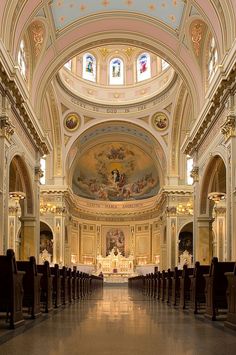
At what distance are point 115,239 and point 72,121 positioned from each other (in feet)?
40.9

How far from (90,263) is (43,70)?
22.5 m

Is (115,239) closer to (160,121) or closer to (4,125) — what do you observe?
(160,121)

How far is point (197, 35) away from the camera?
69.7ft

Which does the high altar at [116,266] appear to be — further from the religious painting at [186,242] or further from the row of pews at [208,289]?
the row of pews at [208,289]

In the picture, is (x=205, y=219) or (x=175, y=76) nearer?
(x=205, y=219)

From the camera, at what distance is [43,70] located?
22453 mm

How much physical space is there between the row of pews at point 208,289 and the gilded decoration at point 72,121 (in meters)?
19.3

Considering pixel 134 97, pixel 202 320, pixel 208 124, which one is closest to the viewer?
pixel 202 320

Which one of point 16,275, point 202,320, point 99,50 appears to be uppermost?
point 99,50

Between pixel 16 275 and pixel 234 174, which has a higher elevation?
pixel 234 174

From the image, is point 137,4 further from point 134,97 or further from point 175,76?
point 134,97

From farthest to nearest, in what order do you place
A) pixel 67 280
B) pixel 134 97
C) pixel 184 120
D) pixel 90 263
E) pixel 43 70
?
pixel 90 263 < pixel 134 97 < pixel 184 120 < pixel 43 70 < pixel 67 280

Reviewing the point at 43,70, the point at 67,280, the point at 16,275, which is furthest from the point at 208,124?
the point at 16,275

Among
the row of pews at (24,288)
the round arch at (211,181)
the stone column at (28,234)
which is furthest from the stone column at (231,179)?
the stone column at (28,234)
